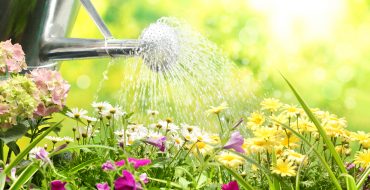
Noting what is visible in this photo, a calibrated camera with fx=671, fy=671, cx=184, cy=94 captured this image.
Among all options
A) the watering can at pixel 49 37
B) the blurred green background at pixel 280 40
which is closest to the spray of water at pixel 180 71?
the watering can at pixel 49 37

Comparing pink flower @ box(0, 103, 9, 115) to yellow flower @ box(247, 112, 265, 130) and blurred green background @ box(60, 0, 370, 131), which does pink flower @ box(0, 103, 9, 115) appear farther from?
blurred green background @ box(60, 0, 370, 131)

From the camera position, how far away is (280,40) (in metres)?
2.38

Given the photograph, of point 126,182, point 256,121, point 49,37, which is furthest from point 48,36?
point 126,182

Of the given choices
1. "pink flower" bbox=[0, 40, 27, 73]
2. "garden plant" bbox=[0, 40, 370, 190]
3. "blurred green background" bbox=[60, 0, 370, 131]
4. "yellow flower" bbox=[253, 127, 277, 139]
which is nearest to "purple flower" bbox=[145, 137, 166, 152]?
"garden plant" bbox=[0, 40, 370, 190]

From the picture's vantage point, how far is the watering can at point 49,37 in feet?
3.05

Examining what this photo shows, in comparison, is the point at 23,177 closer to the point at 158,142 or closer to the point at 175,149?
the point at 158,142

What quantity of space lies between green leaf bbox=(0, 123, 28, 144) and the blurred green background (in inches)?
59.6

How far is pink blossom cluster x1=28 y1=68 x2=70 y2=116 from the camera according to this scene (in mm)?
785

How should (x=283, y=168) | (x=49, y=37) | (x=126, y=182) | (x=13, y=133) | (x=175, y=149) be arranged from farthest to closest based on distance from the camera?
(x=49, y=37) < (x=175, y=149) < (x=13, y=133) < (x=283, y=168) < (x=126, y=182)

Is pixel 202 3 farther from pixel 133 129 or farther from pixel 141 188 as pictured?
pixel 141 188

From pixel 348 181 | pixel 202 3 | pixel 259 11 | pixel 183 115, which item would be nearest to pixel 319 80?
pixel 259 11

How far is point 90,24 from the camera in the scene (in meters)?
2.33

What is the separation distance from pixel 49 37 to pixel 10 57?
17 cm

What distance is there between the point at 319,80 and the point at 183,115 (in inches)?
55.3
